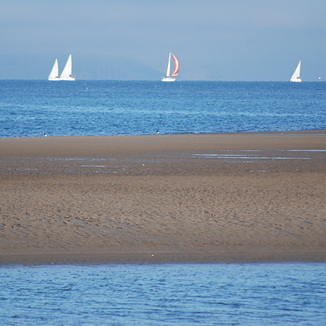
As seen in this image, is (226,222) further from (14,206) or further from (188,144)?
(188,144)

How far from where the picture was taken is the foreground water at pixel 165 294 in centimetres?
626

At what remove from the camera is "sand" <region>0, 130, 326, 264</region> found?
30.5ft

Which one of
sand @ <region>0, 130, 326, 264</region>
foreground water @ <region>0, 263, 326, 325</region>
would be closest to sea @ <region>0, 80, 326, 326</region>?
foreground water @ <region>0, 263, 326, 325</region>

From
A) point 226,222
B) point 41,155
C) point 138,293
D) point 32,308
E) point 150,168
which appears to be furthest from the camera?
point 41,155

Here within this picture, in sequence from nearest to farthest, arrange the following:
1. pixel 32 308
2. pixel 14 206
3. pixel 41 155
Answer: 1. pixel 32 308
2. pixel 14 206
3. pixel 41 155

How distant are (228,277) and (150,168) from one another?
11313mm

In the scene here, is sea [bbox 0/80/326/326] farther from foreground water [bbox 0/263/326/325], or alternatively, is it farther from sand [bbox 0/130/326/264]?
sand [bbox 0/130/326/264]

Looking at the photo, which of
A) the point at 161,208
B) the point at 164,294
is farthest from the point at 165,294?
the point at 161,208

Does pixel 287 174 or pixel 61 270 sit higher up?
pixel 287 174

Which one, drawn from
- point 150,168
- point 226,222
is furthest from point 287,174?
point 226,222

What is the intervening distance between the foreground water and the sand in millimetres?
564

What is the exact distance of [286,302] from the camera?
6805 mm

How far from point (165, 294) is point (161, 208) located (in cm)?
513

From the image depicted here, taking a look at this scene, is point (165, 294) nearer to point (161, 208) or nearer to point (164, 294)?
point (164, 294)
